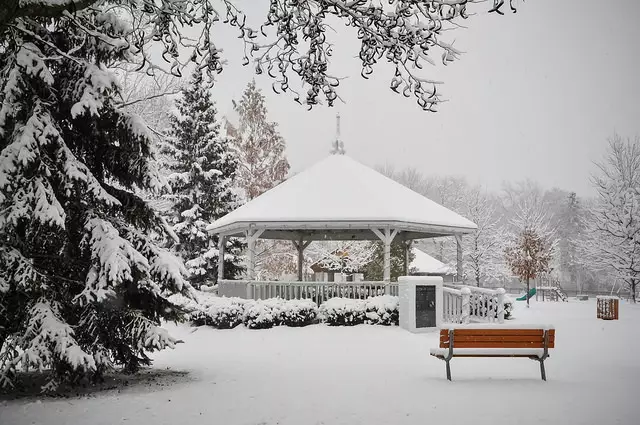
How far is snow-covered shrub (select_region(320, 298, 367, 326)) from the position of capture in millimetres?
15320

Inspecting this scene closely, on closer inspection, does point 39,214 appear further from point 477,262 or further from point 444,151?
point 444,151

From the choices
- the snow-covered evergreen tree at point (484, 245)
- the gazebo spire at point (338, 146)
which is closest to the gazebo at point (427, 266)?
the snow-covered evergreen tree at point (484, 245)

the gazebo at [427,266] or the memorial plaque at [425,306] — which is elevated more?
the gazebo at [427,266]

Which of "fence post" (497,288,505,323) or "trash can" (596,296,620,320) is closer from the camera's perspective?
"fence post" (497,288,505,323)

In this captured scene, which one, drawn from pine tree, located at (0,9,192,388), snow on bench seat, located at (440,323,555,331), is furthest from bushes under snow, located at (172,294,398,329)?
snow on bench seat, located at (440,323,555,331)

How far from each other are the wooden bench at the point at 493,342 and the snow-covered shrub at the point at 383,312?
23.2ft

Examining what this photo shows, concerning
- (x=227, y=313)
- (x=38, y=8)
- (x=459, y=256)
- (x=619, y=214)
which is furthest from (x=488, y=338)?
(x=619, y=214)

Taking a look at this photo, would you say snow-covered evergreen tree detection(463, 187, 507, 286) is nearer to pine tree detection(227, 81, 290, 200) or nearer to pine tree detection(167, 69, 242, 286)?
pine tree detection(227, 81, 290, 200)

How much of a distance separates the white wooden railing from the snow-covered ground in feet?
10.0

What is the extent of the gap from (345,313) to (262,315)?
7.25 ft

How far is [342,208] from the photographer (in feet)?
56.2

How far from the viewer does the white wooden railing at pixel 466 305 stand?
15.1 meters

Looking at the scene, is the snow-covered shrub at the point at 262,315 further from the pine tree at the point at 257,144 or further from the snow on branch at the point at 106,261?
the pine tree at the point at 257,144

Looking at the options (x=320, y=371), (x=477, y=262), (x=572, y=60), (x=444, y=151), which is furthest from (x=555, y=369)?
(x=444, y=151)
